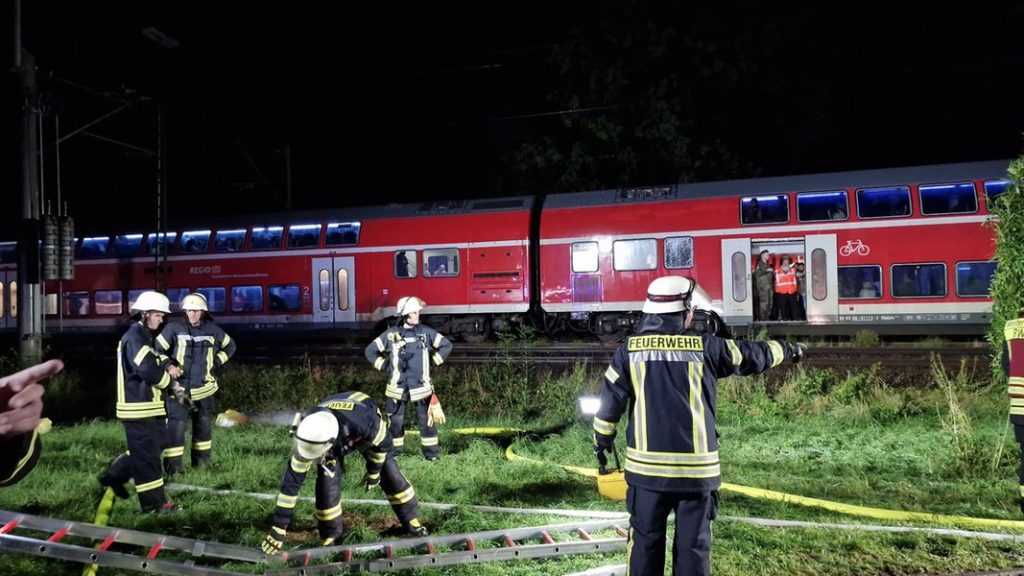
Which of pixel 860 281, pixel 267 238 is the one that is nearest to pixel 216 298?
pixel 267 238

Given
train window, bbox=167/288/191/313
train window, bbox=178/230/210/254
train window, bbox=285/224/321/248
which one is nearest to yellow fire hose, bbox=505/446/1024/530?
train window, bbox=285/224/321/248

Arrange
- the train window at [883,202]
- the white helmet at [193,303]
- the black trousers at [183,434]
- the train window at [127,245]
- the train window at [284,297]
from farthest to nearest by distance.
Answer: the train window at [127,245] → the train window at [284,297] → the train window at [883,202] → the white helmet at [193,303] → the black trousers at [183,434]

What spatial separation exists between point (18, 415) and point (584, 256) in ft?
47.7

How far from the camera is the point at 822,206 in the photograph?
48.7 feet

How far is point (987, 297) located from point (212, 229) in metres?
18.0

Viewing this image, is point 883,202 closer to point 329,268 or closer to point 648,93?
point 648,93

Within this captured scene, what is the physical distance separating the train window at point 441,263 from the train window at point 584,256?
2.79 metres

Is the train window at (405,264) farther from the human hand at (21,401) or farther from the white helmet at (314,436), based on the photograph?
the human hand at (21,401)

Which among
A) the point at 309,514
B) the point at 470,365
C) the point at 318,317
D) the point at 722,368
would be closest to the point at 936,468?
the point at 722,368

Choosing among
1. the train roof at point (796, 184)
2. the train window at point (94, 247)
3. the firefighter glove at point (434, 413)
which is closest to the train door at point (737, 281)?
the train roof at point (796, 184)

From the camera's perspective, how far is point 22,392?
2258 mm

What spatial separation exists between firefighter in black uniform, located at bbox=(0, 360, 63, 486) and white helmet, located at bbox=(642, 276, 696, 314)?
271 centimetres

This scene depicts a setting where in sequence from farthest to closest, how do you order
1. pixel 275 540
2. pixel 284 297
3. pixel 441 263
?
pixel 284 297 < pixel 441 263 < pixel 275 540

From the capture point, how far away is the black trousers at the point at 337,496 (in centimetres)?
520
